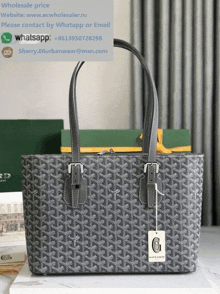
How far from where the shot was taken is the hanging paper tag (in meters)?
0.68

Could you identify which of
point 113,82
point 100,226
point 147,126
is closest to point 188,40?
point 113,82

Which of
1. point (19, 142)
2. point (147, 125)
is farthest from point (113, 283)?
point (19, 142)

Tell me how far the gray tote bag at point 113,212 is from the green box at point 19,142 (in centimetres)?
39

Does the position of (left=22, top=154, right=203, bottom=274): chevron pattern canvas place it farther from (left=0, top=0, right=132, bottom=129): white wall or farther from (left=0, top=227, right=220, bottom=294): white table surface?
(left=0, top=0, right=132, bottom=129): white wall

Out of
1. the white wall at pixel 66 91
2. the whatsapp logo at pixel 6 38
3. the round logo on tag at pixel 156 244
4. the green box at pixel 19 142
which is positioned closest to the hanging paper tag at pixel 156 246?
the round logo on tag at pixel 156 244

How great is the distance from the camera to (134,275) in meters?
0.70

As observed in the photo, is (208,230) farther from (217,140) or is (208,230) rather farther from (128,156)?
(128,156)

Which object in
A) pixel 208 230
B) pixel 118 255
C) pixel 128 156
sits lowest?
pixel 208 230

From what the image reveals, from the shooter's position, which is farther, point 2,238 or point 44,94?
point 44,94

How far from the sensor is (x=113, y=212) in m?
0.69

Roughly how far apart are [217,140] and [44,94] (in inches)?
25.3

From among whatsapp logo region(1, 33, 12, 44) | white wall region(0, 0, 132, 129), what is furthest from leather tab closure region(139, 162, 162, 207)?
Result: whatsapp logo region(1, 33, 12, 44)

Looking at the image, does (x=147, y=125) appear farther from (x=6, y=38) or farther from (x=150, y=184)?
(x=6, y=38)

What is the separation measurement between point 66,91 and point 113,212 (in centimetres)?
77
